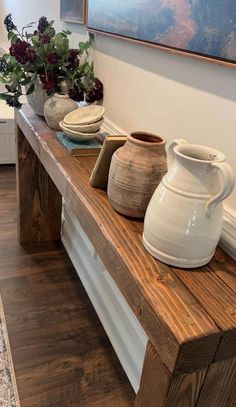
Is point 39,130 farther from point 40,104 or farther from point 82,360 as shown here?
point 82,360

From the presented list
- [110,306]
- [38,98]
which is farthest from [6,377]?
[38,98]

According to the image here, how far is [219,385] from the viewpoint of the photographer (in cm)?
71

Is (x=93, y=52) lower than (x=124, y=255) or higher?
higher

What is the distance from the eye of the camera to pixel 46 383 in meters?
1.41

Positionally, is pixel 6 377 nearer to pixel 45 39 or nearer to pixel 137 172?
pixel 137 172

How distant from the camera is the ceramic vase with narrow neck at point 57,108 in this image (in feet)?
4.81

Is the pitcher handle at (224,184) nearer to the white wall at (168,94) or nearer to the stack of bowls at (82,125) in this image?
the white wall at (168,94)

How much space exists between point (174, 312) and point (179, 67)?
0.72 meters

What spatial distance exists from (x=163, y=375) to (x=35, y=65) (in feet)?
4.44

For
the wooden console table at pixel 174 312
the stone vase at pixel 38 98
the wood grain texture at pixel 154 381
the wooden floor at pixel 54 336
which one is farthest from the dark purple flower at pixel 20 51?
the wood grain texture at pixel 154 381

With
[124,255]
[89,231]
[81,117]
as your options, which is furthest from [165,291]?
[81,117]

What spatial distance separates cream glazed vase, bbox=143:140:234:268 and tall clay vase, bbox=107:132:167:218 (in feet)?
0.39

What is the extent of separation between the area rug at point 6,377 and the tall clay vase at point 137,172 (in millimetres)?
938

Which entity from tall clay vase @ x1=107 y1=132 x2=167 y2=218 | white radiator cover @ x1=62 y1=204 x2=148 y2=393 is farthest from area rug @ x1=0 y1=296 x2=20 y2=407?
tall clay vase @ x1=107 y1=132 x2=167 y2=218
